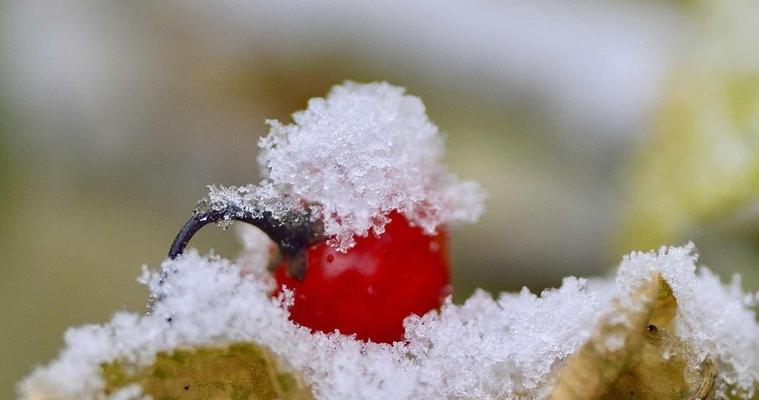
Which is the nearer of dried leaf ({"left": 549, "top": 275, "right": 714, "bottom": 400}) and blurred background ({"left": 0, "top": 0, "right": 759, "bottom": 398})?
dried leaf ({"left": 549, "top": 275, "right": 714, "bottom": 400})

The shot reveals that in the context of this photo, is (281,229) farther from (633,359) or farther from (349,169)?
(633,359)

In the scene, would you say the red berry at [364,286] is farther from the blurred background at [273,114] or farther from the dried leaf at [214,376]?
the blurred background at [273,114]

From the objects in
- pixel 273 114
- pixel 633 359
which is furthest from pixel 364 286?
pixel 273 114

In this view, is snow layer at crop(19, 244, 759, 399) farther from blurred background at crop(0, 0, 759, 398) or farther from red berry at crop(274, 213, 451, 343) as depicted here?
blurred background at crop(0, 0, 759, 398)

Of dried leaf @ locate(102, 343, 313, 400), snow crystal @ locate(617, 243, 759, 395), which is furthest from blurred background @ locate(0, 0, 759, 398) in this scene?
dried leaf @ locate(102, 343, 313, 400)

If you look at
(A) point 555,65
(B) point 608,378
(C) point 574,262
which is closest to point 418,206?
(B) point 608,378

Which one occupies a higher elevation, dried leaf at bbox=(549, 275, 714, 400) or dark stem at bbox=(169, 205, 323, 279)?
dark stem at bbox=(169, 205, 323, 279)
